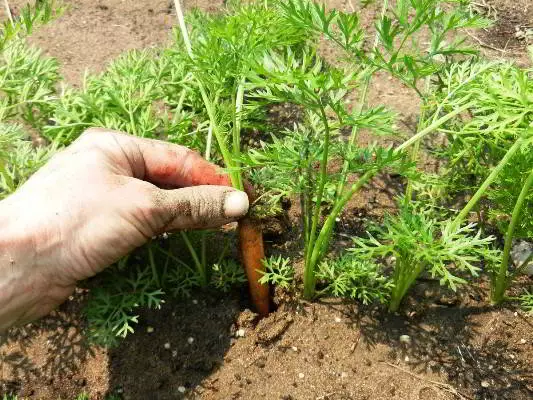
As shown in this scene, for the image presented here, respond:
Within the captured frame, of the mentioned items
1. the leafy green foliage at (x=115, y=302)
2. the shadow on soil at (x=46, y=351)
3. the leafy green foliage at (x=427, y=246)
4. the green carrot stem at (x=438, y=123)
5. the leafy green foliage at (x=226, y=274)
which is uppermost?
the green carrot stem at (x=438, y=123)

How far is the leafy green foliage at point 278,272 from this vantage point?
1.99 m

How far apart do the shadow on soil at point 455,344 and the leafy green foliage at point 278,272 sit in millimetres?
279

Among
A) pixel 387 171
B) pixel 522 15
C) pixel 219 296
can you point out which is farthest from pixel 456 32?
pixel 219 296

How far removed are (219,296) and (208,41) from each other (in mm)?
1022

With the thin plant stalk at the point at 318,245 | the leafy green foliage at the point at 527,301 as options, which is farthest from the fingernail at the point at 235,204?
the leafy green foliage at the point at 527,301

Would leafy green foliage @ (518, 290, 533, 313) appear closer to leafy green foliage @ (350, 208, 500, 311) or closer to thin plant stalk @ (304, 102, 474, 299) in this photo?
leafy green foliage @ (350, 208, 500, 311)

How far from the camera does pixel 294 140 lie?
74.4 inches

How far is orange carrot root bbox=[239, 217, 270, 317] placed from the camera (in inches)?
76.9

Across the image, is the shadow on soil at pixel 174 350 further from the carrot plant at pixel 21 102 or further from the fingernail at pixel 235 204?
the carrot plant at pixel 21 102

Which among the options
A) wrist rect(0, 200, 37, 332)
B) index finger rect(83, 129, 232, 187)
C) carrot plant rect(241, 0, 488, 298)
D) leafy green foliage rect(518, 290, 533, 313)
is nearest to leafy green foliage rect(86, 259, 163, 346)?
wrist rect(0, 200, 37, 332)

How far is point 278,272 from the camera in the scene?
2.17m

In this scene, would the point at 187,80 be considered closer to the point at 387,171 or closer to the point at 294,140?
the point at 294,140

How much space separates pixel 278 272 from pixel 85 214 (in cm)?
82

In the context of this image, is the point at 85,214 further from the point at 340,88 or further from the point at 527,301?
the point at 527,301
